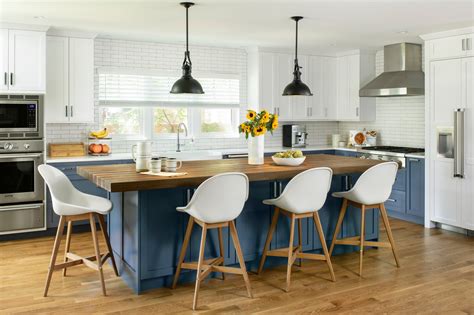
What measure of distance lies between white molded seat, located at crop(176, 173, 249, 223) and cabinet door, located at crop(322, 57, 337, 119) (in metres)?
4.73

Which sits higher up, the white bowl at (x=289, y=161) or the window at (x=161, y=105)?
the window at (x=161, y=105)

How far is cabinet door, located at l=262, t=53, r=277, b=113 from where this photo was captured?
7.44 metres

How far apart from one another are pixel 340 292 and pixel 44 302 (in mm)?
2312

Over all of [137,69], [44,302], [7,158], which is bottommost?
[44,302]

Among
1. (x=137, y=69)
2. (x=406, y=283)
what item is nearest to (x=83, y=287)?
Answer: (x=406, y=283)

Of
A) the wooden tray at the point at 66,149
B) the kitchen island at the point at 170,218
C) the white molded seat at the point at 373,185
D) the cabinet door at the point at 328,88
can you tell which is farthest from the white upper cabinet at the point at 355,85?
the wooden tray at the point at 66,149

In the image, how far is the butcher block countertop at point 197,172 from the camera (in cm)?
360

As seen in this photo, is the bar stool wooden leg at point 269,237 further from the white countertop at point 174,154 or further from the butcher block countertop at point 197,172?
the white countertop at point 174,154

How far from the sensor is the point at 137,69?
684 cm

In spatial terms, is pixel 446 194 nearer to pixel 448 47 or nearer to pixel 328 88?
pixel 448 47

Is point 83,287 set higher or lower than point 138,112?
lower

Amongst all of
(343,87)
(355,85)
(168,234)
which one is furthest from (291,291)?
(343,87)

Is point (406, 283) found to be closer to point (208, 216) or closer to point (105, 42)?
point (208, 216)

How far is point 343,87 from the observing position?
8055mm
